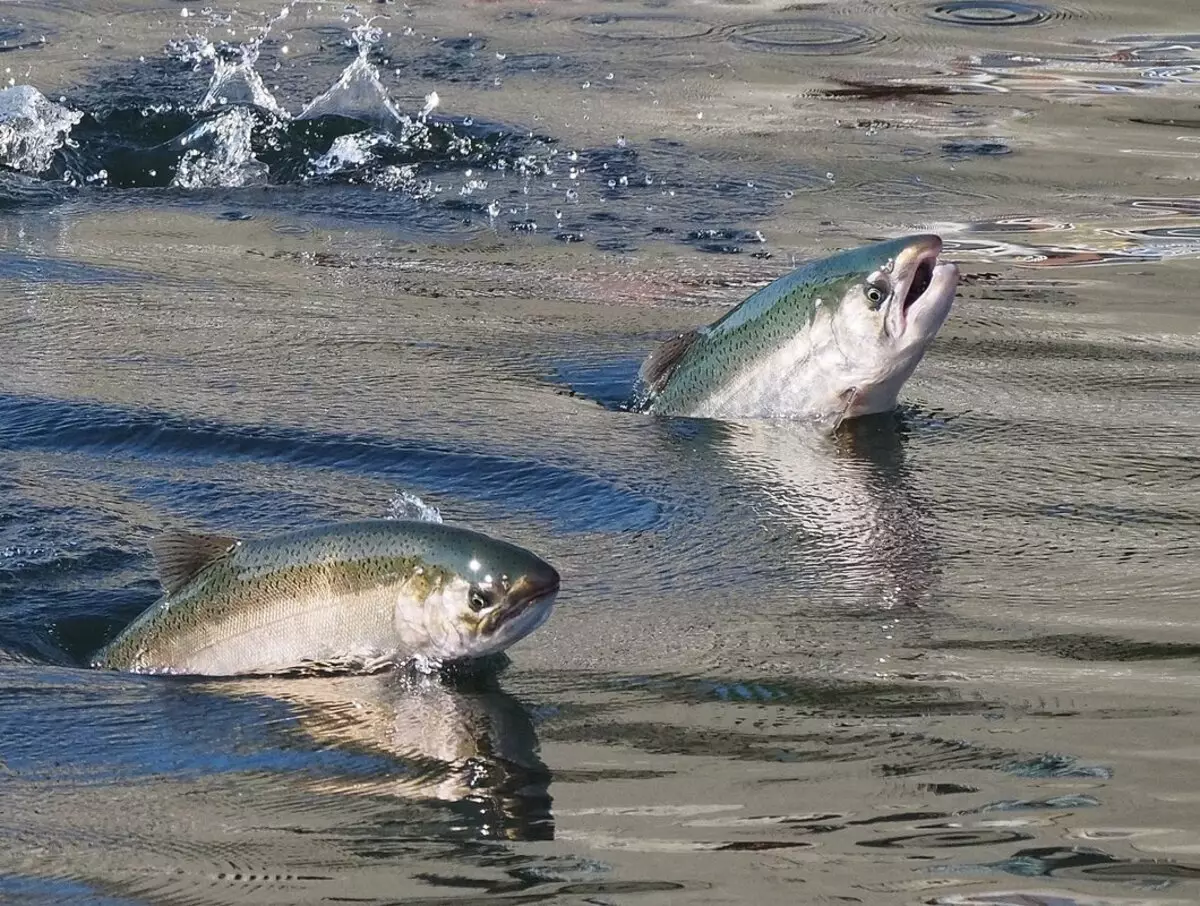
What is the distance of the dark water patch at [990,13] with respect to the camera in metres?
15.2

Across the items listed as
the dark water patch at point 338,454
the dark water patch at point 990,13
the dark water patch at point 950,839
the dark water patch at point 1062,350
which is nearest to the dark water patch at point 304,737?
the dark water patch at point 950,839

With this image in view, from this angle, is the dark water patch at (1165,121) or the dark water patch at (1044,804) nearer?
the dark water patch at (1044,804)

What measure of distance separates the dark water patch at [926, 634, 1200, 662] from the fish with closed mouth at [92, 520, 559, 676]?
3.32 ft

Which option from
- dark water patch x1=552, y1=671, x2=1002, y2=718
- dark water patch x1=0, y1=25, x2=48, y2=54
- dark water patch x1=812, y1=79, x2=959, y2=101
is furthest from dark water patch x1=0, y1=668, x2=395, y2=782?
dark water patch x1=0, y1=25, x2=48, y2=54

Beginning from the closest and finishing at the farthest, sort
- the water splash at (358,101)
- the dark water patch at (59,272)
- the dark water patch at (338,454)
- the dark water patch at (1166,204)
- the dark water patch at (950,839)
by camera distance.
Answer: the dark water patch at (950,839)
the dark water patch at (338,454)
the dark water patch at (59,272)
the dark water patch at (1166,204)
the water splash at (358,101)

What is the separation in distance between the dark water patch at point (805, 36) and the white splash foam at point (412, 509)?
8927 millimetres

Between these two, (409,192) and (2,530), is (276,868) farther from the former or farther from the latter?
(409,192)

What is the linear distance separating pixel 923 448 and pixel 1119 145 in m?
5.77

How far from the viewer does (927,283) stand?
6.45m

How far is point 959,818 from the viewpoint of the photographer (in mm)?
3766

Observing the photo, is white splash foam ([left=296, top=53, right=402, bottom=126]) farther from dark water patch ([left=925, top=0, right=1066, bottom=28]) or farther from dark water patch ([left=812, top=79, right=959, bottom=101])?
dark water patch ([left=925, top=0, right=1066, bottom=28])

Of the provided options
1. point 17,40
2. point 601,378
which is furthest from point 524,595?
point 17,40

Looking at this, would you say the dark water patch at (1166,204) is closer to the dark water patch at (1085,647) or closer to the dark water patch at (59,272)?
the dark water patch at (59,272)

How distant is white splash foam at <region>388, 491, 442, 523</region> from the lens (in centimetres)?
564
